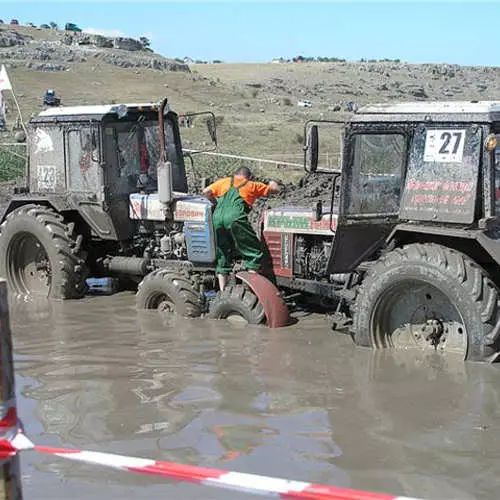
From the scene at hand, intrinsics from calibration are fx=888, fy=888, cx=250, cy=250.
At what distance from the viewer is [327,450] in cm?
492

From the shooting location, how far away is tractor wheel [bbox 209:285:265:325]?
825 cm

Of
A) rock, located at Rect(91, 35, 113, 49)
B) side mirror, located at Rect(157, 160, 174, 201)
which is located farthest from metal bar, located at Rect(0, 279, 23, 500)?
rock, located at Rect(91, 35, 113, 49)

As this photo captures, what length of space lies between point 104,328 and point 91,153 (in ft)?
8.44

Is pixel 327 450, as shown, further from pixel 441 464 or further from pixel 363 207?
pixel 363 207

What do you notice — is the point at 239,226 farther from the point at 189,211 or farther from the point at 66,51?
the point at 66,51

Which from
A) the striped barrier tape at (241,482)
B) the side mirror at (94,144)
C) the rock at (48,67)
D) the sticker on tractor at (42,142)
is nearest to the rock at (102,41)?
the rock at (48,67)

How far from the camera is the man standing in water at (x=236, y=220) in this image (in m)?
8.72

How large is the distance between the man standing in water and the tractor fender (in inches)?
16.9

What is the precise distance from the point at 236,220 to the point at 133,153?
2333mm

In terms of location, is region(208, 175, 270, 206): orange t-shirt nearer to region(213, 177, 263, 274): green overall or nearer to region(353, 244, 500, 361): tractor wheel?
region(213, 177, 263, 274): green overall

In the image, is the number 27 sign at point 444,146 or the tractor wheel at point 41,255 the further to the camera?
the tractor wheel at point 41,255

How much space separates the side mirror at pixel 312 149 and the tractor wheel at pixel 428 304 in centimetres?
95

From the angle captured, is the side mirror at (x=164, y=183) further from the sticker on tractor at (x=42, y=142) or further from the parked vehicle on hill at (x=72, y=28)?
the parked vehicle on hill at (x=72, y=28)

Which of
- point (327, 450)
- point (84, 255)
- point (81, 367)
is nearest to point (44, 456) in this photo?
point (327, 450)
